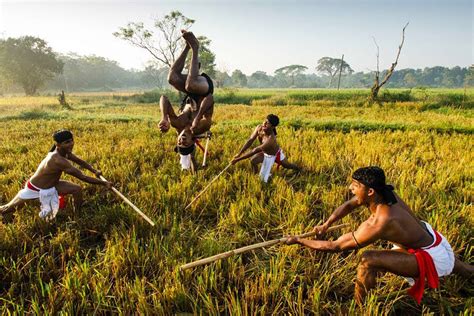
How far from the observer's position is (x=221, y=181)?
372 cm

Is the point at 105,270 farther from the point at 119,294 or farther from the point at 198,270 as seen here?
the point at 198,270

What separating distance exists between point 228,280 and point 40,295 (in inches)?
56.5

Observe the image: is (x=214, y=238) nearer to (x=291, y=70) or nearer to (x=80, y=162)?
(x=80, y=162)

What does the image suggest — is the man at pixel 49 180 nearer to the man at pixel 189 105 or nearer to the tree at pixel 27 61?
the man at pixel 189 105

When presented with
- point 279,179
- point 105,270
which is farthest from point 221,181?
point 105,270

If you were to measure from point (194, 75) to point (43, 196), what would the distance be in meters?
2.35

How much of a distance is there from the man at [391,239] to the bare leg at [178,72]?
2802mm

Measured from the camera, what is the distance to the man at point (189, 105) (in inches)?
145

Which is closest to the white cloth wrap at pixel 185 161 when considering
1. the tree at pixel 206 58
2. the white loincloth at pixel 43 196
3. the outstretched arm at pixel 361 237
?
the white loincloth at pixel 43 196

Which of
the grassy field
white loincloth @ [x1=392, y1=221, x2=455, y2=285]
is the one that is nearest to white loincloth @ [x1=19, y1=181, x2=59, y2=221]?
the grassy field

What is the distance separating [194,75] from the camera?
3707 mm

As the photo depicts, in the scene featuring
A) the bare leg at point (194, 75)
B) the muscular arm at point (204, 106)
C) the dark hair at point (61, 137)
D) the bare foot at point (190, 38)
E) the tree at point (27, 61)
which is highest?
the tree at point (27, 61)

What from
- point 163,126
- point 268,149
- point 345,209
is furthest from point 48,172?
point 345,209

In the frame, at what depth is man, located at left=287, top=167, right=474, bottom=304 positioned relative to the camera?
1868 millimetres
